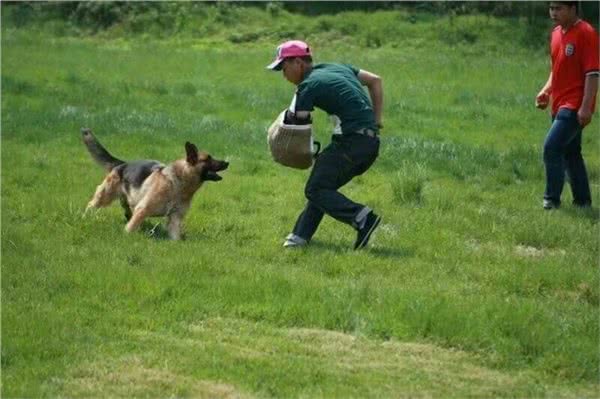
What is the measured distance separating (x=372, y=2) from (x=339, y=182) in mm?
31594

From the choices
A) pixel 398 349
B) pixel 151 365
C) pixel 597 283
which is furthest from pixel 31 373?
pixel 597 283

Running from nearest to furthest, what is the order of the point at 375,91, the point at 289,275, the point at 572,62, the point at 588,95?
the point at 289,275, the point at 375,91, the point at 588,95, the point at 572,62

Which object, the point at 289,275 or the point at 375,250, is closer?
the point at 289,275

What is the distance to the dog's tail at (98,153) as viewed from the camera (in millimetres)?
11312

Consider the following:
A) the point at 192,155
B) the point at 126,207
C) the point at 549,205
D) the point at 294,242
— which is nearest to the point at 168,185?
the point at 192,155

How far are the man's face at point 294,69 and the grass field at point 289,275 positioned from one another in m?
1.63

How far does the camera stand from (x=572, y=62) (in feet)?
37.9

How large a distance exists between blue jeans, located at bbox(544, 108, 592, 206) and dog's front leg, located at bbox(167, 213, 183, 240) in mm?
4348

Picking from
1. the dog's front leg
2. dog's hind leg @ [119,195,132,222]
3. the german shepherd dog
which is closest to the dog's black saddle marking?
the german shepherd dog

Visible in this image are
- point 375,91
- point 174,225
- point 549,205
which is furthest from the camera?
point 549,205

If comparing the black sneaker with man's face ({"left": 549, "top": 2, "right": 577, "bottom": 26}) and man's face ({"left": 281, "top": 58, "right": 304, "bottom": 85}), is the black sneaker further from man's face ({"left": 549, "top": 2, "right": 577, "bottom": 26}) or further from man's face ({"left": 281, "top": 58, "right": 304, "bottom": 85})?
man's face ({"left": 549, "top": 2, "right": 577, "bottom": 26})

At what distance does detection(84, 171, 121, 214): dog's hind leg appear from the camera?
11117 mm

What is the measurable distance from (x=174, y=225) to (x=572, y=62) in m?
4.85

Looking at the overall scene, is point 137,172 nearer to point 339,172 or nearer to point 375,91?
point 339,172
